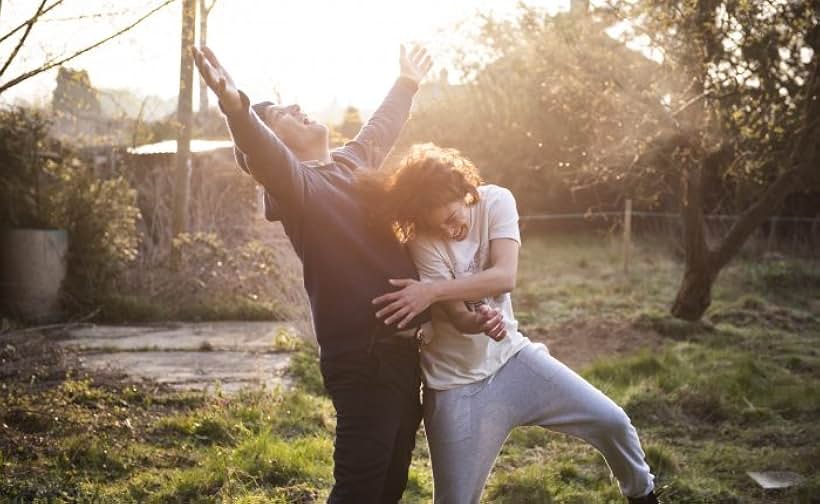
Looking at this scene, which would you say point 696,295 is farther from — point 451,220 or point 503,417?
point 451,220

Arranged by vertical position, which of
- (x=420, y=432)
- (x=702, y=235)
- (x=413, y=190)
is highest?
(x=413, y=190)

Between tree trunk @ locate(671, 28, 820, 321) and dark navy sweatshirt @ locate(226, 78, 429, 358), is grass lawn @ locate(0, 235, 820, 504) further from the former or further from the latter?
dark navy sweatshirt @ locate(226, 78, 429, 358)

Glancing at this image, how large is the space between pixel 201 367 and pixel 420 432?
2440mm

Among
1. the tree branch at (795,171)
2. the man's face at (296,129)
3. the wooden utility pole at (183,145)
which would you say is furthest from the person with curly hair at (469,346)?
the wooden utility pole at (183,145)

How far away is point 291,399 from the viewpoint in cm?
581

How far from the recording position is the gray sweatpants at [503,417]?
2.79 metres

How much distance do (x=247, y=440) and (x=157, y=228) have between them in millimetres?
7764

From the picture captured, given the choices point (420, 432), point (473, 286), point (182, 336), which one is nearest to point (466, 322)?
point (473, 286)

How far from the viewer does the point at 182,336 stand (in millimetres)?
8922

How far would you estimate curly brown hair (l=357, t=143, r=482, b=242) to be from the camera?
2715 millimetres

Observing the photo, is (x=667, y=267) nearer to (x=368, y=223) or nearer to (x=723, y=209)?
(x=723, y=209)

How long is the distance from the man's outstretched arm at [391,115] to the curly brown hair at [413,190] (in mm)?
482

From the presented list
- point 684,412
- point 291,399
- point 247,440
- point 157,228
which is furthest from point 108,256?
point 684,412

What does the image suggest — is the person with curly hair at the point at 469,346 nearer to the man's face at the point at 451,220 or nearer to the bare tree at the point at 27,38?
the man's face at the point at 451,220
